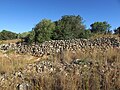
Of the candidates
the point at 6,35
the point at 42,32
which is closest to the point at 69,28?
the point at 42,32

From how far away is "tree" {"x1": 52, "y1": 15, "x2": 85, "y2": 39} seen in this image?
21722mm

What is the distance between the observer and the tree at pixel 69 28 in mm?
21722

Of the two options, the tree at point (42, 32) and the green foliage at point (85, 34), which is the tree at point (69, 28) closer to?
the green foliage at point (85, 34)

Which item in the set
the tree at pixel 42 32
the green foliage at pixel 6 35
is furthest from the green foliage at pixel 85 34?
the green foliage at pixel 6 35

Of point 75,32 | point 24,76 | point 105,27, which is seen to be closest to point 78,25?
point 75,32

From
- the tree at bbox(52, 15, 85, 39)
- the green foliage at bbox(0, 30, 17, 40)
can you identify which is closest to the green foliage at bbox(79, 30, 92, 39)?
the tree at bbox(52, 15, 85, 39)

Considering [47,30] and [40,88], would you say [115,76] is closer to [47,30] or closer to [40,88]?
[40,88]

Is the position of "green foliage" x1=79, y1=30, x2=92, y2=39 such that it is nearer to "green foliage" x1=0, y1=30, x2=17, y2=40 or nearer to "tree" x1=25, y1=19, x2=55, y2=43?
"tree" x1=25, y1=19, x2=55, y2=43

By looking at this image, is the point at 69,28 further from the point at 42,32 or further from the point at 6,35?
the point at 6,35

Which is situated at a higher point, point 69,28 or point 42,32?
point 69,28

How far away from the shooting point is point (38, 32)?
22891 mm

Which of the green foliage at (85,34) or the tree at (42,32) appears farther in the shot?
the green foliage at (85,34)

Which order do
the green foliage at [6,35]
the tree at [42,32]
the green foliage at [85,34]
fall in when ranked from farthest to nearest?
the green foliage at [6,35] < the green foliage at [85,34] < the tree at [42,32]

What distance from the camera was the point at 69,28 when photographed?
22.6 metres
